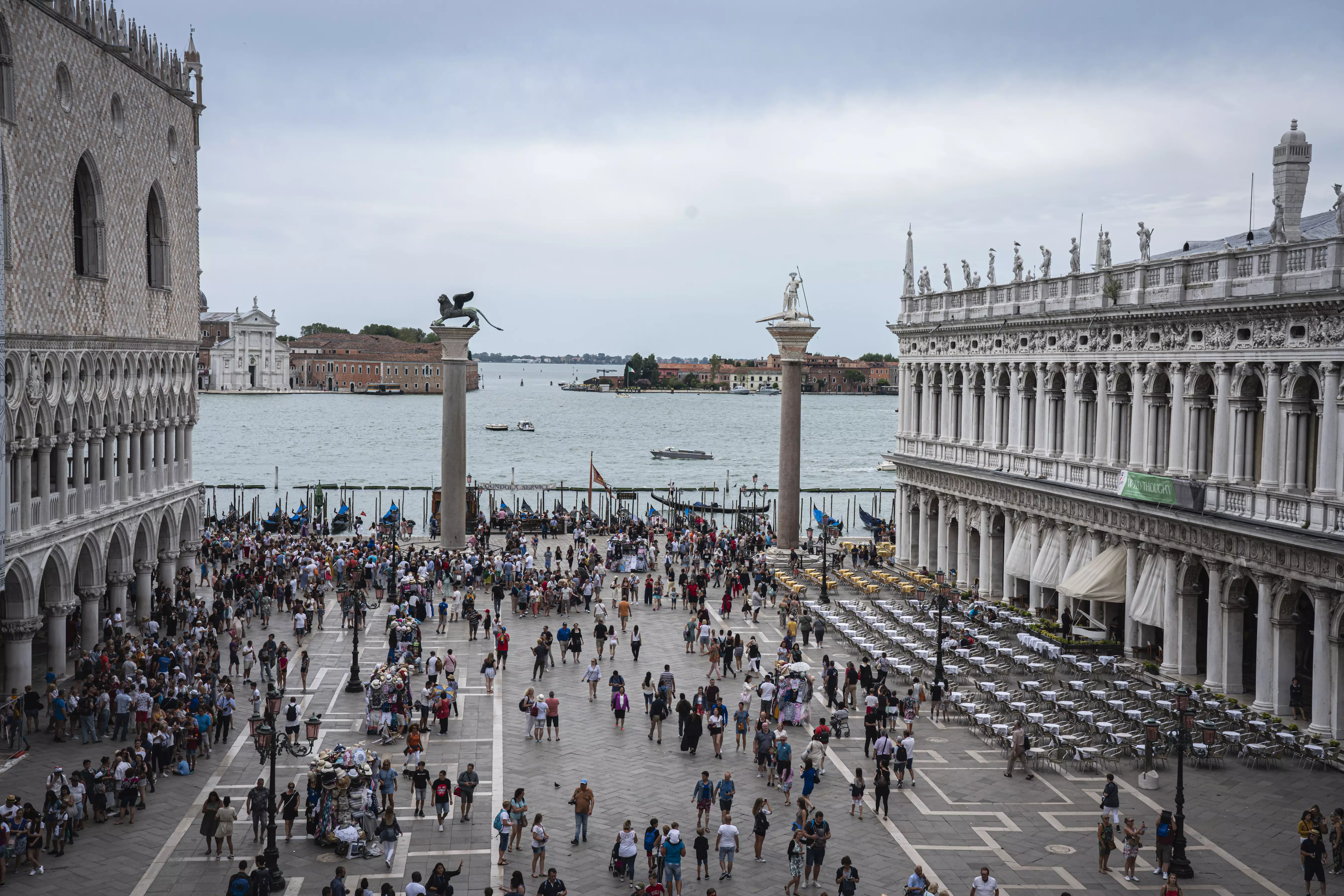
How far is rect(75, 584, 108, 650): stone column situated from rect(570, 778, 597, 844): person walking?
59.1 feet

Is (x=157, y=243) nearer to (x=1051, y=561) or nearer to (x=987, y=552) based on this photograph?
(x=987, y=552)

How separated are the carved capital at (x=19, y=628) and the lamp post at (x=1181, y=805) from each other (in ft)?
78.9

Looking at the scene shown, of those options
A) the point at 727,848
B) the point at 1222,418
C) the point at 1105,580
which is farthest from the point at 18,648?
the point at 1222,418

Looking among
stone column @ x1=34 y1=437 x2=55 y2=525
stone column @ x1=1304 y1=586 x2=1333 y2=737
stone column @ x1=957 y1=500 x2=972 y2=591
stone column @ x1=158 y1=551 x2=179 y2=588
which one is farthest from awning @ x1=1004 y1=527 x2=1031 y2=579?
stone column @ x1=34 y1=437 x2=55 y2=525

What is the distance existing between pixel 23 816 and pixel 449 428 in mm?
32233

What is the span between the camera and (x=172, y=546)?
4091 centimetres

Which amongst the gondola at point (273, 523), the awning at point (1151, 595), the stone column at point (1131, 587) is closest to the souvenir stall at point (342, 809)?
the awning at point (1151, 595)

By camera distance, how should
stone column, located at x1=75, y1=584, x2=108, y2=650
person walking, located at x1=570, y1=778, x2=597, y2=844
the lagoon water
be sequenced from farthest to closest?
the lagoon water, stone column, located at x1=75, y1=584, x2=108, y2=650, person walking, located at x1=570, y1=778, x2=597, y2=844

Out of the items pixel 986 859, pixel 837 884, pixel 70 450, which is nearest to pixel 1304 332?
pixel 986 859

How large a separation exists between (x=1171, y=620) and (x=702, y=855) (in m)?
17.0

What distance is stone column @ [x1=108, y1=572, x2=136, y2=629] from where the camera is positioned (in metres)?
35.6

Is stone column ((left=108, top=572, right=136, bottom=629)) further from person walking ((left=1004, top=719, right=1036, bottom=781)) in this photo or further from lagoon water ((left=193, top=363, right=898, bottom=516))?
lagoon water ((left=193, top=363, right=898, bottom=516))

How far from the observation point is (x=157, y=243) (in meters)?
40.3

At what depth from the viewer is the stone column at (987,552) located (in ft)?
140
